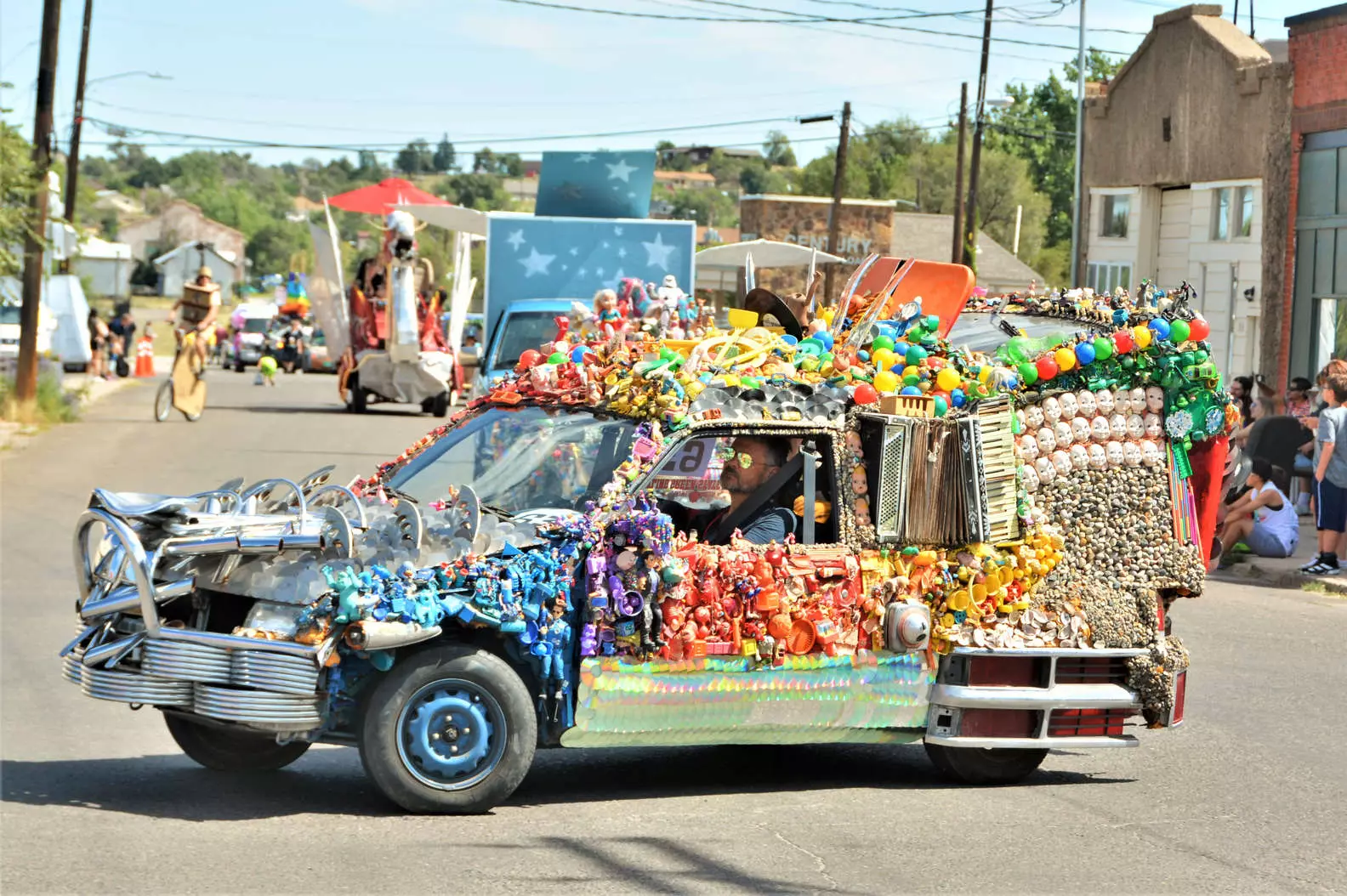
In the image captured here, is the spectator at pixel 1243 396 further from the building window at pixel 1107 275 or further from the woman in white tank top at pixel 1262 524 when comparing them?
the building window at pixel 1107 275

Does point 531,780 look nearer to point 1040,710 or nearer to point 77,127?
point 1040,710

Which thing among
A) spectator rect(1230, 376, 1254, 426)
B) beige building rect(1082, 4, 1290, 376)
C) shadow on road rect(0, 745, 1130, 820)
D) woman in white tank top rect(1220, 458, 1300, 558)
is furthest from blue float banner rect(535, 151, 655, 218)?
shadow on road rect(0, 745, 1130, 820)

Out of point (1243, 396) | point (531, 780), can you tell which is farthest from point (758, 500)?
point (1243, 396)

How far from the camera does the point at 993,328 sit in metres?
8.95

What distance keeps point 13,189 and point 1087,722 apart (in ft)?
71.7

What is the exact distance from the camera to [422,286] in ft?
95.2

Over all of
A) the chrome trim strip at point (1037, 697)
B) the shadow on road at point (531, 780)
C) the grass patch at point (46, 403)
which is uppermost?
the grass patch at point (46, 403)

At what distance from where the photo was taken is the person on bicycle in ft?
88.2

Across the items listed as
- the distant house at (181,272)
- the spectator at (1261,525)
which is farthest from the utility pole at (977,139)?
the distant house at (181,272)

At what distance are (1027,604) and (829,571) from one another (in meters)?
1.05

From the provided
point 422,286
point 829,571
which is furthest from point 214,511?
point 422,286

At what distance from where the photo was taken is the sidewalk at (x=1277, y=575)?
1567 centimetres

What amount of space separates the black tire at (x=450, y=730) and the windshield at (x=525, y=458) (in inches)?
33.3

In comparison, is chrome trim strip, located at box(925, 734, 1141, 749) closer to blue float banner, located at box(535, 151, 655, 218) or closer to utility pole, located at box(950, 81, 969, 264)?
blue float banner, located at box(535, 151, 655, 218)
